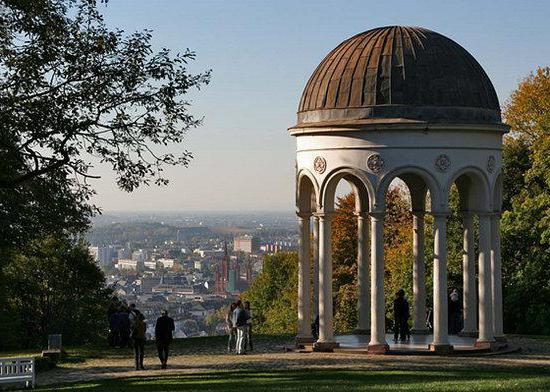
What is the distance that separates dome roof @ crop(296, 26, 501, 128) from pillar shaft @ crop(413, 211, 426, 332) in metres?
5.12

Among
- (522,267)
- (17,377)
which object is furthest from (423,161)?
(522,267)

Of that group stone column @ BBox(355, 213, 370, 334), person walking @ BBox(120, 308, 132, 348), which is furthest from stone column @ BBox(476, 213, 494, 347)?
person walking @ BBox(120, 308, 132, 348)

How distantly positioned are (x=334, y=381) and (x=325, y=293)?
23.1 ft

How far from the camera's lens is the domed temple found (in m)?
32.8

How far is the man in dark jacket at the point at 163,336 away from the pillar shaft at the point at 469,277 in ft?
31.5

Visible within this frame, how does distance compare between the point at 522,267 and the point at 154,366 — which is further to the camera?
the point at 522,267

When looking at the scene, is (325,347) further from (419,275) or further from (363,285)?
(419,275)

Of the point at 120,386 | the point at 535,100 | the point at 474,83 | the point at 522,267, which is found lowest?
the point at 120,386

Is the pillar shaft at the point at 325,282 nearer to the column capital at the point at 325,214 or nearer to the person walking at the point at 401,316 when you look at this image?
the column capital at the point at 325,214

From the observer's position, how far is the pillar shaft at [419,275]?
1465 inches

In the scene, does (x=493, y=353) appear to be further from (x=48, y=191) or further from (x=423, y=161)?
(x=48, y=191)

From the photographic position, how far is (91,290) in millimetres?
57906

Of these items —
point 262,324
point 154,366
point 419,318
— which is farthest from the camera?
point 262,324

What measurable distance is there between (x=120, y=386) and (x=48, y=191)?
594 centimetres
